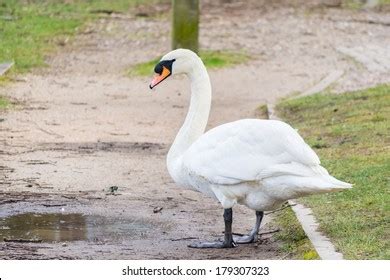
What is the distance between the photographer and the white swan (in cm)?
844

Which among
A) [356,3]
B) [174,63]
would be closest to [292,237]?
[174,63]

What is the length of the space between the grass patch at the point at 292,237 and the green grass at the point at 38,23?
1016 centimetres

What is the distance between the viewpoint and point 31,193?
1092 cm

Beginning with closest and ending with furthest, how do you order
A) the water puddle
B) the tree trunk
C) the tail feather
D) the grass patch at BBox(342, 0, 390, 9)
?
the tail feather → the water puddle → the tree trunk → the grass patch at BBox(342, 0, 390, 9)

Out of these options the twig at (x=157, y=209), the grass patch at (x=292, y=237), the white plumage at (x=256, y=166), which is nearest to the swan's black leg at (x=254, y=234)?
the grass patch at (x=292, y=237)

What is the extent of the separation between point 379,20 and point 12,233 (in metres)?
18.2

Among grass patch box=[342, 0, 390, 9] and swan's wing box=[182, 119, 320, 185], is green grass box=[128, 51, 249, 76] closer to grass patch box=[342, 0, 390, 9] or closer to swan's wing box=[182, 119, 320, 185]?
grass patch box=[342, 0, 390, 9]

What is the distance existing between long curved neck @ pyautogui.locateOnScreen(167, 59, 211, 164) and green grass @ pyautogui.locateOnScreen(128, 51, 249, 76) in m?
10.1

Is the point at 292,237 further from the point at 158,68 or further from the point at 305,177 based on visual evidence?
the point at 158,68

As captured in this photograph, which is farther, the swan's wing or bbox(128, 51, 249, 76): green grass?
bbox(128, 51, 249, 76): green grass

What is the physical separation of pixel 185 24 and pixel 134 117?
183 inches

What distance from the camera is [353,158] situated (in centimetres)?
1178

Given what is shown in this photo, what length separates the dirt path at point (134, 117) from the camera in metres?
9.67

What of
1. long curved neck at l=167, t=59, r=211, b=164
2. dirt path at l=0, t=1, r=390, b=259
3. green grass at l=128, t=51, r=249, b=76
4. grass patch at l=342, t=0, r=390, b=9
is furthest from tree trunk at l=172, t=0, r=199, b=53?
long curved neck at l=167, t=59, r=211, b=164
